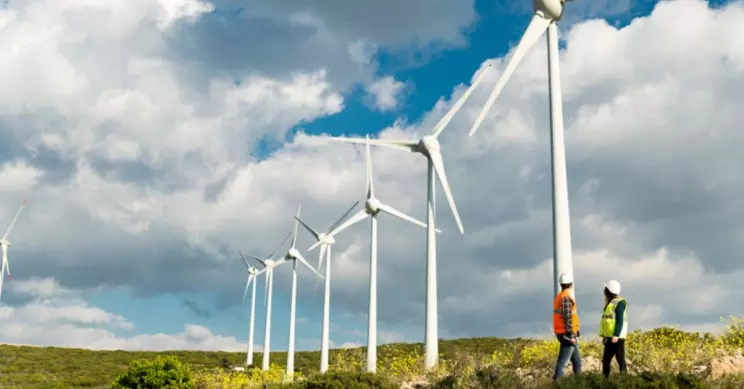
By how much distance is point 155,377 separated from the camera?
39.6m

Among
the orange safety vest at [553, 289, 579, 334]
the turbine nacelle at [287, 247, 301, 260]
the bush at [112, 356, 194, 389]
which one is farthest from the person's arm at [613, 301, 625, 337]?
the turbine nacelle at [287, 247, 301, 260]

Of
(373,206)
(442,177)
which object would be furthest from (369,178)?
(442,177)

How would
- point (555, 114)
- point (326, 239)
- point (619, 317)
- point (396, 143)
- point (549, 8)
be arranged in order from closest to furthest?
1. point (619, 317)
2. point (555, 114)
3. point (549, 8)
4. point (396, 143)
5. point (326, 239)

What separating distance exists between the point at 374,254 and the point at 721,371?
29207 millimetres

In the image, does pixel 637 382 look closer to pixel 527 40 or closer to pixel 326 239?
pixel 527 40

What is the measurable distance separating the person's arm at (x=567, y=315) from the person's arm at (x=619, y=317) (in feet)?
3.54

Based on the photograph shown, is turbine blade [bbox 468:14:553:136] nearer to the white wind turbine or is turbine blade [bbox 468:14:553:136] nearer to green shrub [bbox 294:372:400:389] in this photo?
green shrub [bbox 294:372:400:389]

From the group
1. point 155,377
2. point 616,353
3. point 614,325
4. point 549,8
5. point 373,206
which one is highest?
point 549,8

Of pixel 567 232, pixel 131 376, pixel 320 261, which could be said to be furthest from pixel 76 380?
pixel 567 232

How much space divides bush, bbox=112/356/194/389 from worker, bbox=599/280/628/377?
26.5 meters

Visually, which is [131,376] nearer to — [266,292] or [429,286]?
[429,286]

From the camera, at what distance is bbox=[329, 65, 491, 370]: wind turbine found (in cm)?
3650

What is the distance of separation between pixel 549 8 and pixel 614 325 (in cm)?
1404

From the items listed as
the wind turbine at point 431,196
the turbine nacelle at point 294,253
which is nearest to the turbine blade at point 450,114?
the wind turbine at point 431,196
